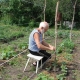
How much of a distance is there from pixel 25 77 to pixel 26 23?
49.2 ft

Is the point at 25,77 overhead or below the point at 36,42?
below

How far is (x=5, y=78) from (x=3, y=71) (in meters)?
0.47

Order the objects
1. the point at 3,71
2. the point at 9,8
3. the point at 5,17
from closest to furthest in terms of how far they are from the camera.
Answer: the point at 3,71 < the point at 9,8 < the point at 5,17

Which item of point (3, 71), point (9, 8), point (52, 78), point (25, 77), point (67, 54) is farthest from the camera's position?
point (9, 8)

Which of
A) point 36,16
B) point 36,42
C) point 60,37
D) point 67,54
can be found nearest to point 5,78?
point 36,42

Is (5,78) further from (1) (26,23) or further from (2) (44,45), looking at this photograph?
(1) (26,23)

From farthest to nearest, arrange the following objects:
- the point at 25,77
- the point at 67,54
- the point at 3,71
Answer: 1. the point at 67,54
2. the point at 3,71
3. the point at 25,77

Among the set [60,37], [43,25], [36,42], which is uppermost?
[43,25]

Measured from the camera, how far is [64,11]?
20.1 m

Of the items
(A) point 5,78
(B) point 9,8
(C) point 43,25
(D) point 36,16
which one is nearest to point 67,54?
(C) point 43,25

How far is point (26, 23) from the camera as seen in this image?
2008 centimetres

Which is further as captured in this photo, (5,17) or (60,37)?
(5,17)

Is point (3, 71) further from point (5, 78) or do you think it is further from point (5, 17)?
point (5, 17)

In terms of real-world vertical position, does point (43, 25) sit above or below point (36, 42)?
above
